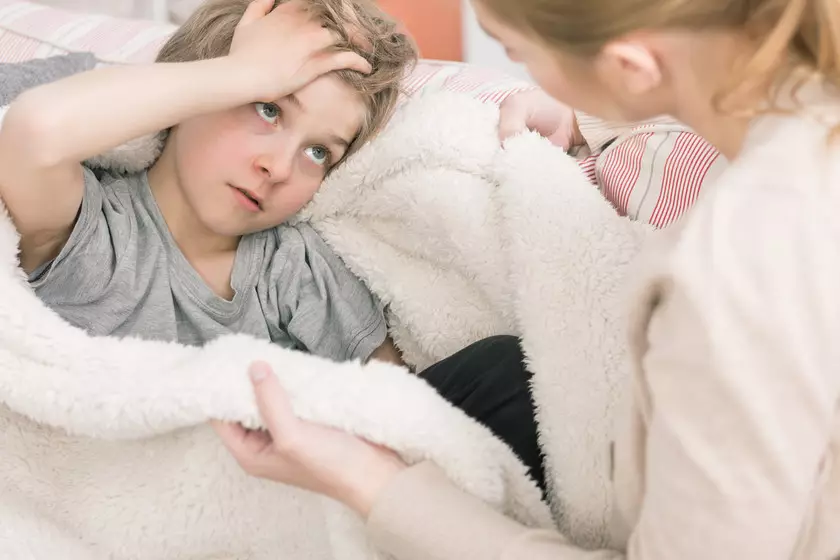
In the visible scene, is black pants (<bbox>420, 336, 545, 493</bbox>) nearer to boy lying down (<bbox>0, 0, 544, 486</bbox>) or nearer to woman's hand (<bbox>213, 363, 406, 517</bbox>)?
boy lying down (<bbox>0, 0, 544, 486</bbox>)

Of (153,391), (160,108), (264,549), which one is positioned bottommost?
(264,549)

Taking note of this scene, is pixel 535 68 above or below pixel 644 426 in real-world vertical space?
above

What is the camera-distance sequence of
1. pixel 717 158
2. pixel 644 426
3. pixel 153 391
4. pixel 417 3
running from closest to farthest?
pixel 644 426 → pixel 153 391 → pixel 717 158 → pixel 417 3

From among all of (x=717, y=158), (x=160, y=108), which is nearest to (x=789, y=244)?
(x=717, y=158)

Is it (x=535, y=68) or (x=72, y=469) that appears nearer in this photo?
(x=535, y=68)

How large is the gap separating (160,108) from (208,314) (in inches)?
10.1

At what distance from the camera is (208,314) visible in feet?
2.75

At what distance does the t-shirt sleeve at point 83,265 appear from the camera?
2.41 feet

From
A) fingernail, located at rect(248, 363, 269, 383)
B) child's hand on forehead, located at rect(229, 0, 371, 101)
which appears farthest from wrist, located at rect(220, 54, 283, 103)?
fingernail, located at rect(248, 363, 269, 383)

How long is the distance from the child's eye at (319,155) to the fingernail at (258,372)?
0.34 meters

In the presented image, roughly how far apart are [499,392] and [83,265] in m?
0.45

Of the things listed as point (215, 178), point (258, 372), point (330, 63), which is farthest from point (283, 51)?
point (258, 372)

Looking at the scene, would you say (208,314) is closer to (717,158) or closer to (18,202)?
(18,202)

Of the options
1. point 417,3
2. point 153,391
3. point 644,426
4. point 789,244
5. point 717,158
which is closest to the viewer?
point 789,244
